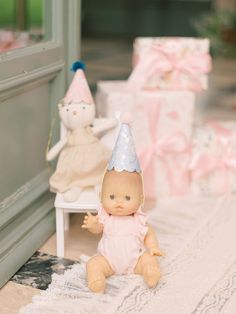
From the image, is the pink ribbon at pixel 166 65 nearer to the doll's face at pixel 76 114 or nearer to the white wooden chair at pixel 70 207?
the doll's face at pixel 76 114

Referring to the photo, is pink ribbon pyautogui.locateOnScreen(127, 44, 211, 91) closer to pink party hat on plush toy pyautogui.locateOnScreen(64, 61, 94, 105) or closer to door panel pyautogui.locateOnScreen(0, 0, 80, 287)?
door panel pyautogui.locateOnScreen(0, 0, 80, 287)

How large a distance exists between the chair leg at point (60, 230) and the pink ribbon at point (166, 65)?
650mm

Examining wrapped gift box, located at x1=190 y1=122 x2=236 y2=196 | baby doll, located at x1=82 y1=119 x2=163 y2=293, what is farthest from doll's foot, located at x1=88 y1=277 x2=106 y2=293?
wrapped gift box, located at x1=190 y1=122 x2=236 y2=196

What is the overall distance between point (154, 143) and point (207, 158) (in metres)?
0.21

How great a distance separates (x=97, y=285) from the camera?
4.51ft

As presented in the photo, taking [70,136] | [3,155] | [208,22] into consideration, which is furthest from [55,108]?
[208,22]

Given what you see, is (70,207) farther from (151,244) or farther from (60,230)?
(151,244)

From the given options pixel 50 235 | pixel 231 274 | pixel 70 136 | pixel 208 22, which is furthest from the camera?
pixel 208 22

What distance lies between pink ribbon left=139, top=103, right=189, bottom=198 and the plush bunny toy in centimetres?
43

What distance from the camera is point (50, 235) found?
1.73 metres

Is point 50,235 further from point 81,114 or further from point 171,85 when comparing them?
point 171,85

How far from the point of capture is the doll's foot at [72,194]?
1.55 metres

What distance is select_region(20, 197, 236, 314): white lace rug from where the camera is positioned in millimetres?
1331

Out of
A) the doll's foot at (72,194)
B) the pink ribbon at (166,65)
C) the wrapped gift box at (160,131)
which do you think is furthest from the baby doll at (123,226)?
the pink ribbon at (166,65)
